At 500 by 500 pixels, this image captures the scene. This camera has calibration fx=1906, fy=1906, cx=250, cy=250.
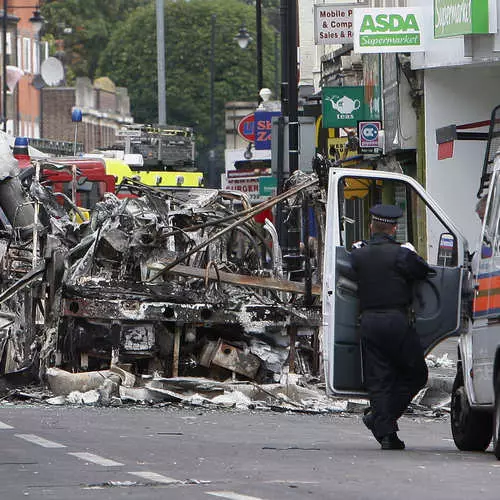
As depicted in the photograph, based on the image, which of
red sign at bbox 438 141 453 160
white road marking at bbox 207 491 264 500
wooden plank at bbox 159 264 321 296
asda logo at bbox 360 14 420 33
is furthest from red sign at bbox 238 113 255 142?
white road marking at bbox 207 491 264 500

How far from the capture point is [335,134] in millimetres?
45188

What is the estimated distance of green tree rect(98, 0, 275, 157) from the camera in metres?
119

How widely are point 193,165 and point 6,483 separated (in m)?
46.6

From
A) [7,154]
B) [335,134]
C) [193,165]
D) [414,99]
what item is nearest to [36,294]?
[7,154]

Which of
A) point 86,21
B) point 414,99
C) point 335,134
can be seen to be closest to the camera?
point 414,99

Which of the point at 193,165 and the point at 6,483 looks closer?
the point at 6,483

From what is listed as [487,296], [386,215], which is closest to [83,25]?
[386,215]

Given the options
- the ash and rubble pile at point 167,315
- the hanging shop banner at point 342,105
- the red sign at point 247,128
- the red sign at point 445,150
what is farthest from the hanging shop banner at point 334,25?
the ash and rubble pile at point 167,315

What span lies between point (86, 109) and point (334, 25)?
83658 mm

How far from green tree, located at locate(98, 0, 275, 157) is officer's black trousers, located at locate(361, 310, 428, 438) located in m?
105

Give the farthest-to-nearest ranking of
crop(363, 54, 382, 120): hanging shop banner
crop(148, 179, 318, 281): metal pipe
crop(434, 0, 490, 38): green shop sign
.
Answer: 1. crop(363, 54, 382, 120): hanging shop banner
2. crop(434, 0, 490, 38): green shop sign
3. crop(148, 179, 318, 281): metal pipe

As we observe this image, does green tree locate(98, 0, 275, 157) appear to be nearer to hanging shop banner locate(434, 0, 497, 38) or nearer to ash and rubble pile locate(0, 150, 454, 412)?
hanging shop banner locate(434, 0, 497, 38)

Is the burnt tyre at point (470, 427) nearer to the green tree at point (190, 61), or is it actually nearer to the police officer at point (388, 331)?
the police officer at point (388, 331)

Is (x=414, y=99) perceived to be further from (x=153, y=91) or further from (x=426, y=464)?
(x=153, y=91)
